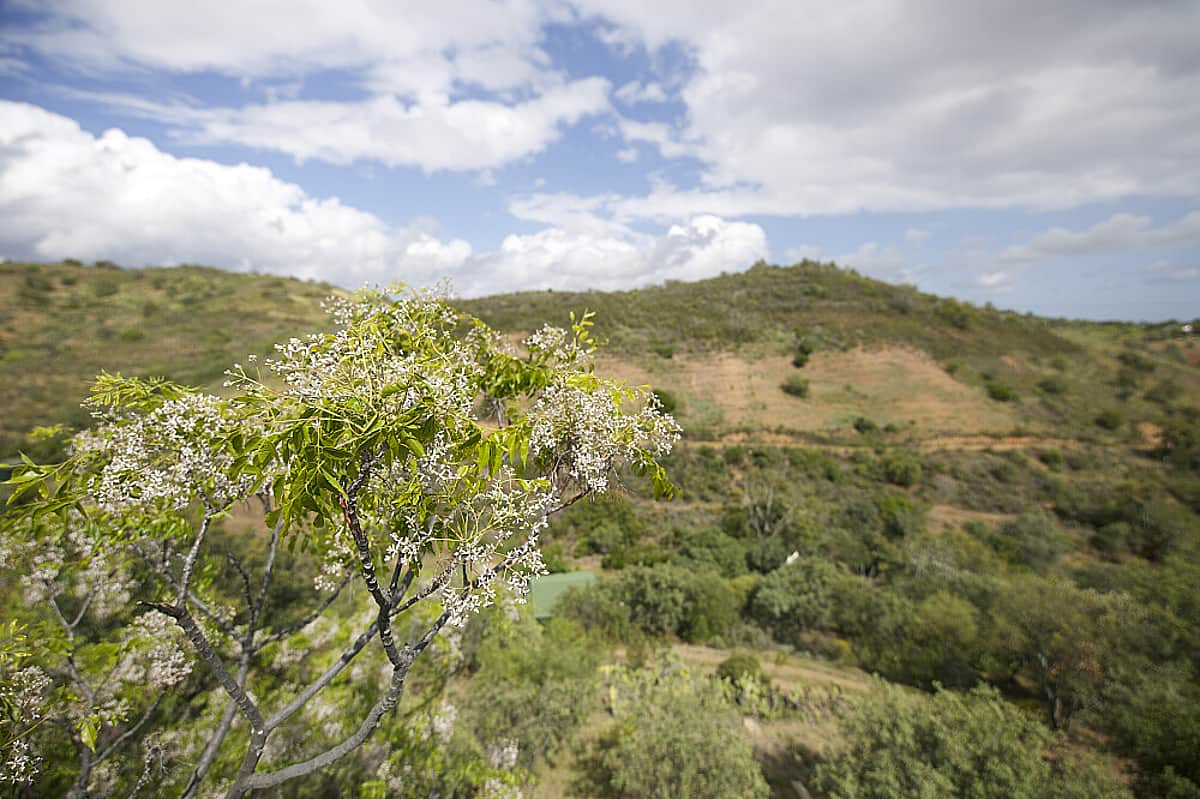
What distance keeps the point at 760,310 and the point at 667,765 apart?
46431 millimetres

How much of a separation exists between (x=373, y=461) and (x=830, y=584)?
18.4 metres

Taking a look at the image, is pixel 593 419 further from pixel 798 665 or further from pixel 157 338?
pixel 157 338

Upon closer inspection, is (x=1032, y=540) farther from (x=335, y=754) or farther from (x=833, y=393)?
(x=335, y=754)

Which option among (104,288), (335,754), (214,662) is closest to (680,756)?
(335,754)

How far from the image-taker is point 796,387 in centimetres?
3466

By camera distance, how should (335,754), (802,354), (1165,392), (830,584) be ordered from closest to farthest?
(335,754)
(830,584)
(1165,392)
(802,354)

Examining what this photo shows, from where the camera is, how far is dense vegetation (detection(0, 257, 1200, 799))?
26.2ft

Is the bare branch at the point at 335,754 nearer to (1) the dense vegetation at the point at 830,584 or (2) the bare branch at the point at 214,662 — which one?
(2) the bare branch at the point at 214,662

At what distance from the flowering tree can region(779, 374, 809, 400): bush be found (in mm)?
34618

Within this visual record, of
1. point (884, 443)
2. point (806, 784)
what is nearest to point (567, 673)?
point (806, 784)

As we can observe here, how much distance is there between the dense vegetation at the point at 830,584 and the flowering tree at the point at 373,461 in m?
2.45

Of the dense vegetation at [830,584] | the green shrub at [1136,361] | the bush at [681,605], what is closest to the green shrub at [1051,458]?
the dense vegetation at [830,584]

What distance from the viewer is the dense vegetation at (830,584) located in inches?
314

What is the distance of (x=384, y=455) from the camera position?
7.18 feet
